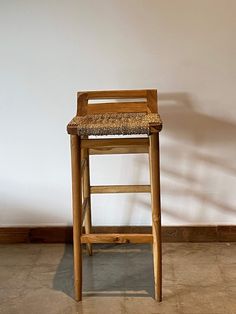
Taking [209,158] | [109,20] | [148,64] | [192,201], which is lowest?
[192,201]

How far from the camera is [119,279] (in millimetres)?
1672

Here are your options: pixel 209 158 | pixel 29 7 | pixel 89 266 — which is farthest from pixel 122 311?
pixel 29 7

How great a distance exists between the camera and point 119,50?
5.85ft

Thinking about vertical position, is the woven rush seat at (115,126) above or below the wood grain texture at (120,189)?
above

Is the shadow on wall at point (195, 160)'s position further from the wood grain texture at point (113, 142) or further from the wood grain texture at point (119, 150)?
the wood grain texture at point (113, 142)

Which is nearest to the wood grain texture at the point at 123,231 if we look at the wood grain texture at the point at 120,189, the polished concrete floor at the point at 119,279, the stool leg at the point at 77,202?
the polished concrete floor at the point at 119,279

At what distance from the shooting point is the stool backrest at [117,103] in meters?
1.66

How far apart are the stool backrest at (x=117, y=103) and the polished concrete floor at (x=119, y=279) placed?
0.67 meters

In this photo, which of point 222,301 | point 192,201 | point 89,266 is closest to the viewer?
point 222,301

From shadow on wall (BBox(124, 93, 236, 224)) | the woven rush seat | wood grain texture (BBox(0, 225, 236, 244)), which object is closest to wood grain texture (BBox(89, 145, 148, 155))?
the woven rush seat

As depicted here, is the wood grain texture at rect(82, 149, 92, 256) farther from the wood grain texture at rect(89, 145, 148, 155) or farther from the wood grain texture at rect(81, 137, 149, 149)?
the wood grain texture at rect(81, 137, 149, 149)

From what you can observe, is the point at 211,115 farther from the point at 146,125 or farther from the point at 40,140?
the point at 40,140

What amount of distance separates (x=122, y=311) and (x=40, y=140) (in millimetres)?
843

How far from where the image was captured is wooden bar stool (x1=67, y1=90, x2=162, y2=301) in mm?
1388
